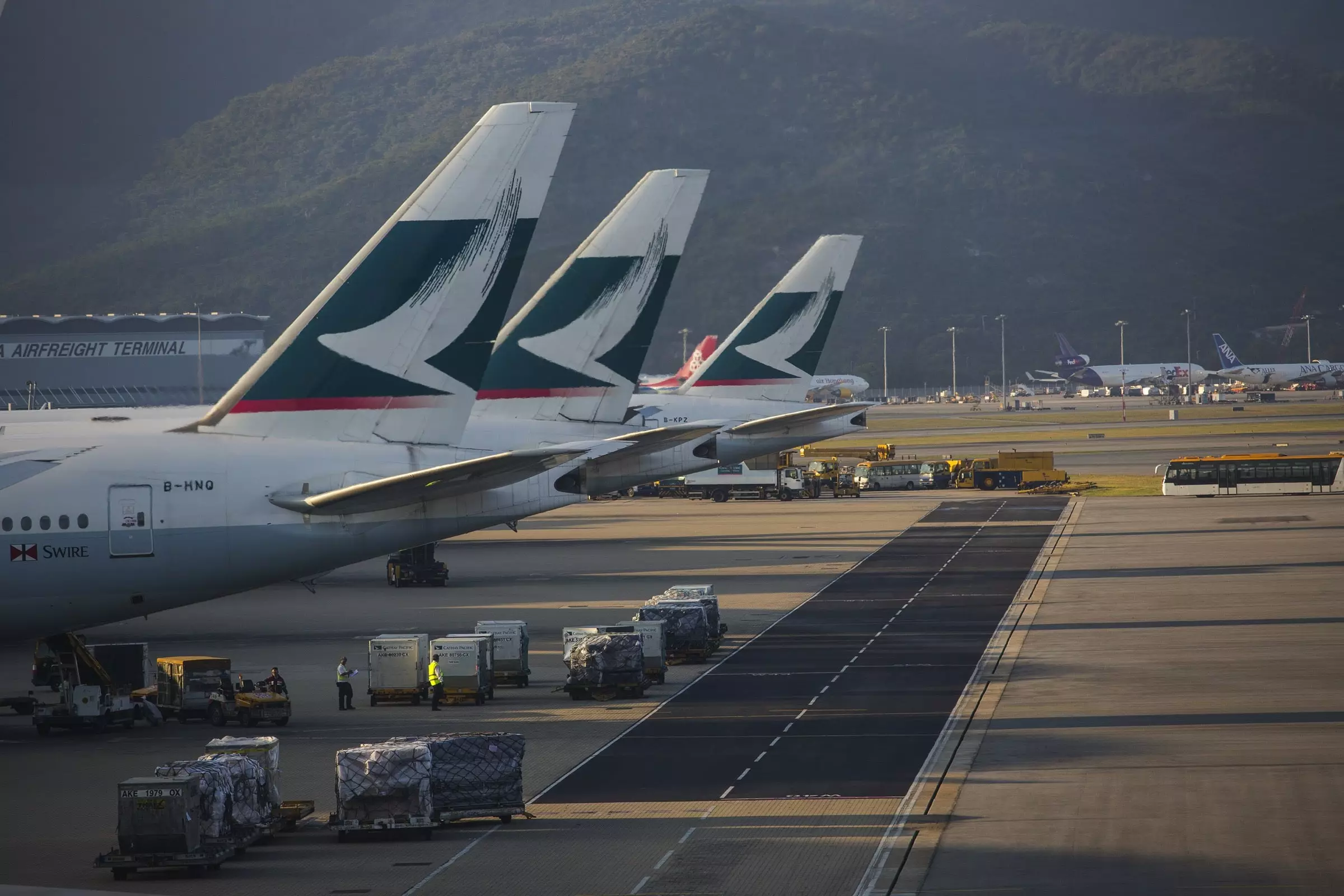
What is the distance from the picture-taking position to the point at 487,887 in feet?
77.5

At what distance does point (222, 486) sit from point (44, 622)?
16.2ft

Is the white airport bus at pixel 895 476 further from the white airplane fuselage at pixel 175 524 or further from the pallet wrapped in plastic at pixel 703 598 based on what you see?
the white airplane fuselage at pixel 175 524

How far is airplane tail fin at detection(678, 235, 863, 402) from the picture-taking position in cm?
8069

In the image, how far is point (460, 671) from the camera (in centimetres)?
3856

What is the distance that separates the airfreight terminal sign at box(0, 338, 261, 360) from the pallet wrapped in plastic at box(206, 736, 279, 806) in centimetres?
13889

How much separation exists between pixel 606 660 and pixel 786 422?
33180 mm

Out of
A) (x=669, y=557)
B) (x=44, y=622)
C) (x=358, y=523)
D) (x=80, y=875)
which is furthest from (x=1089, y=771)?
(x=669, y=557)

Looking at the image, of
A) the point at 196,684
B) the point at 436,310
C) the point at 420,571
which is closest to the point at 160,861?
the point at 196,684

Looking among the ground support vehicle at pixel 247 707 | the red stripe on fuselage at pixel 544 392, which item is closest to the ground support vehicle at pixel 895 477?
the red stripe on fuselage at pixel 544 392

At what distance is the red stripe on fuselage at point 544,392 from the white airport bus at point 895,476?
6362cm

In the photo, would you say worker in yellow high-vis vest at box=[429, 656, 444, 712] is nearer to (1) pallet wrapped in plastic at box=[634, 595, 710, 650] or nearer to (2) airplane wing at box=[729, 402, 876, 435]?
(1) pallet wrapped in plastic at box=[634, 595, 710, 650]

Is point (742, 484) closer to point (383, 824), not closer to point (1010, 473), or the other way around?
point (1010, 473)

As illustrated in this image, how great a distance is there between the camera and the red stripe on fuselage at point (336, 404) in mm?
33844

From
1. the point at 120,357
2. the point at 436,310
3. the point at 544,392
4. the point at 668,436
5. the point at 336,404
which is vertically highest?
the point at 120,357
